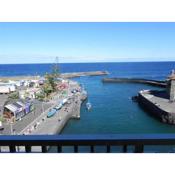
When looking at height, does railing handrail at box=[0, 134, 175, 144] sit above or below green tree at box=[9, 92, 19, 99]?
above

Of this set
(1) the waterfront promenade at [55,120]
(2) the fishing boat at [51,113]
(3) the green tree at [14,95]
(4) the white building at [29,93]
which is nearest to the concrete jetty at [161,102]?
(1) the waterfront promenade at [55,120]

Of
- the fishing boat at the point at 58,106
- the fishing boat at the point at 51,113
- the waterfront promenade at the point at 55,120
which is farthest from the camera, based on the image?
the fishing boat at the point at 58,106

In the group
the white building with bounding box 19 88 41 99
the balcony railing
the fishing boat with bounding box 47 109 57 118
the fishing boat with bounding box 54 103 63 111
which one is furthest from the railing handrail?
the fishing boat with bounding box 54 103 63 111

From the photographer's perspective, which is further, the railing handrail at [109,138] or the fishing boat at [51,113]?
the fishing boat at [51,113]

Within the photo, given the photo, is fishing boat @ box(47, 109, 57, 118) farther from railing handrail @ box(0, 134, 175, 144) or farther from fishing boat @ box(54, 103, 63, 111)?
railing handrail @ box(0, 134, 175, 144)

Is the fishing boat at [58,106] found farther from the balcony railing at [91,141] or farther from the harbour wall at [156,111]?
the balcony railing at [91,141]

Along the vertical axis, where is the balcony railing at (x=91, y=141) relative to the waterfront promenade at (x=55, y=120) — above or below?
above

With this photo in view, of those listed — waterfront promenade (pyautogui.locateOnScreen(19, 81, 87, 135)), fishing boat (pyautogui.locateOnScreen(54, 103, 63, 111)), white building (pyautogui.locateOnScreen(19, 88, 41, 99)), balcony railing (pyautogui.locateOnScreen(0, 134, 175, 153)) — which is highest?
balcony railing (pyautogui.locateOnScreen(0, 134, 175, 153))

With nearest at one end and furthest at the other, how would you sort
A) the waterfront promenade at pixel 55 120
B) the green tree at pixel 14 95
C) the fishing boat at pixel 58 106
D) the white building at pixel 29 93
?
the waterfront promenade at pixel 55 120 → the green tree at pixel 14 95 → the white building at pixel 29 93 → the fishing boat at pixel 58 106

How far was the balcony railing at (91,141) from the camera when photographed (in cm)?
77

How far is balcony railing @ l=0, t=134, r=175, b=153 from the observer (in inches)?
30.2
